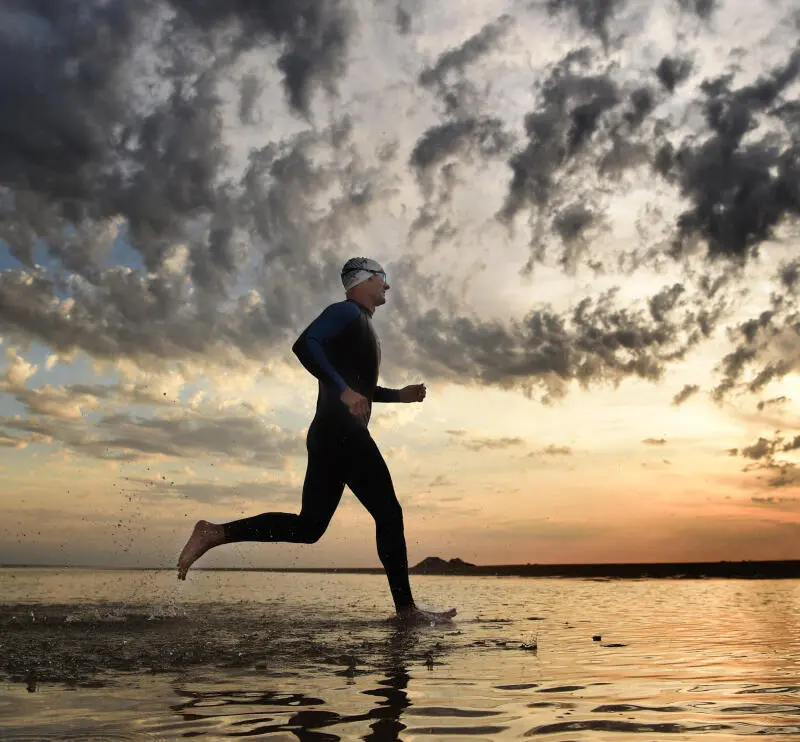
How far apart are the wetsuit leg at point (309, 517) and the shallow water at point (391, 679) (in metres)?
0.75

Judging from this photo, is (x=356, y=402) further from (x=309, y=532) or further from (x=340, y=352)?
(x=309, y=532)

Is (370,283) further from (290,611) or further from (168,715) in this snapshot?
(168,715)

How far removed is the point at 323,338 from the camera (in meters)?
6.93

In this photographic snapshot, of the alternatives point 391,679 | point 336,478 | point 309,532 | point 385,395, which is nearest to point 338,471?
point 336,478

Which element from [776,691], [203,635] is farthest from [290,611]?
[776,691]

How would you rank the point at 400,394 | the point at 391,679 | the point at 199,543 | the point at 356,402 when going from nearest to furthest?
1. the point at 391,679
2. the point at 356,402
3. the point at 199,543
4. the point at 400,394

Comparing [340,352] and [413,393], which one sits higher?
[340,352]

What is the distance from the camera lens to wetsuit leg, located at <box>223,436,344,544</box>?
6863 mm

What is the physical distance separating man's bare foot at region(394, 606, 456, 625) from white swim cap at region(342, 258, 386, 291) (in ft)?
9.72

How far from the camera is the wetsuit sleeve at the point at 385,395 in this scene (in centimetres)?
765

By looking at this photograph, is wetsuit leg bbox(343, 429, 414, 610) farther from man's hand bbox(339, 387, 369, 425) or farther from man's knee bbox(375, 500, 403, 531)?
man's hand bbox(339, 387, 369, 425)

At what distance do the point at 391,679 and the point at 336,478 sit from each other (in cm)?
330

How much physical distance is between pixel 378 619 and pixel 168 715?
15.1 feet

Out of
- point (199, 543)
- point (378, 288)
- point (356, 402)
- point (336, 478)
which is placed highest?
point (378, 288)
